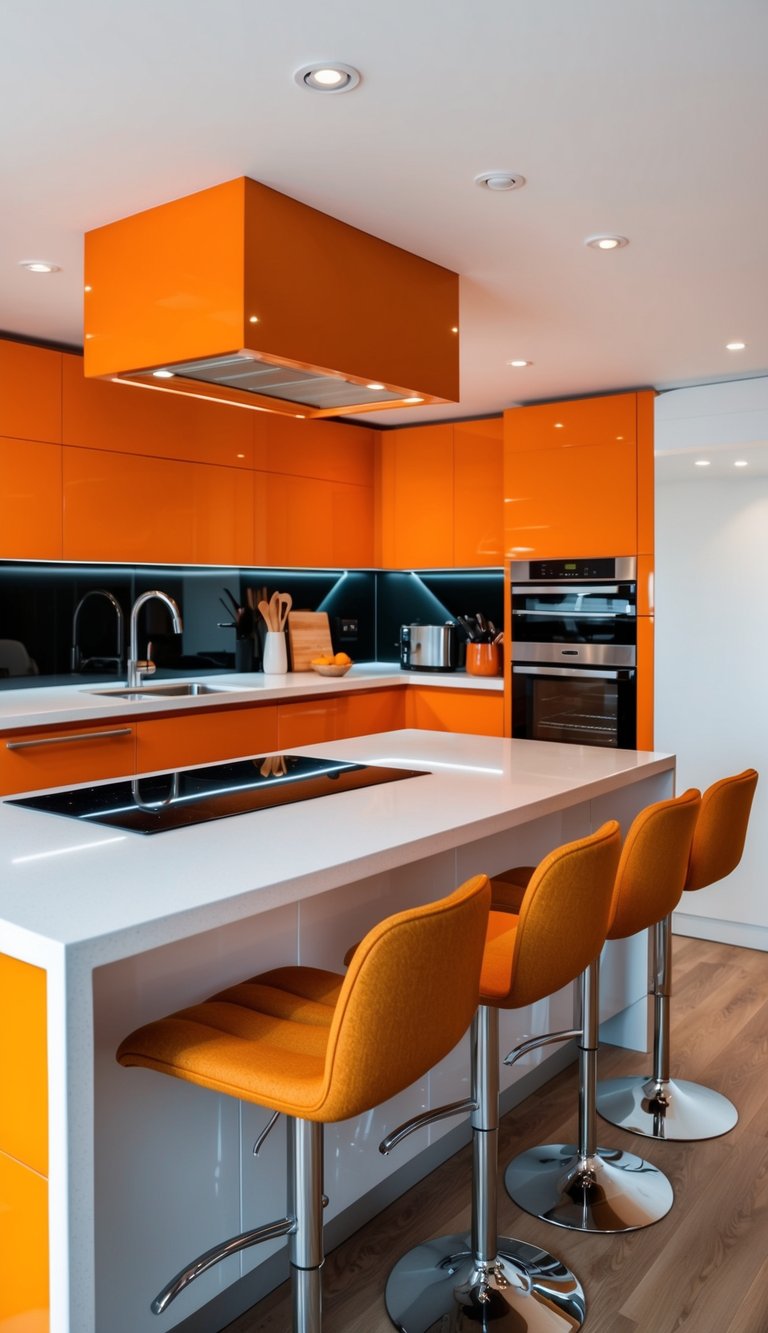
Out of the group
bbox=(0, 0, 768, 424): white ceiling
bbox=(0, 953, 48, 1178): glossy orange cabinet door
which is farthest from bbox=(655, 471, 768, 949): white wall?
bbox=(0, 953, 48, 1178): glossy orange cabinet door

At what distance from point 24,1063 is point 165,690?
10.2ft

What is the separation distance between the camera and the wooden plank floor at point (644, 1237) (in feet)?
6.71

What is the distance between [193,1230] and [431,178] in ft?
7.45

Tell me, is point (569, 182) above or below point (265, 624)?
above

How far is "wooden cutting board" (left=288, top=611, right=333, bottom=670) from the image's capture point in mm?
5242

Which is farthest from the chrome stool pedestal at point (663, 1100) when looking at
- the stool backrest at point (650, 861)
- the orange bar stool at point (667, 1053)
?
the stool backrest at point (650, 861)

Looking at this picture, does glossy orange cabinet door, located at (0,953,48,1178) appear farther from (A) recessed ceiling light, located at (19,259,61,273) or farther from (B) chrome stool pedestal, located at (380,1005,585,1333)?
(A) recessed ceiling light, located at (19,259,61,273)

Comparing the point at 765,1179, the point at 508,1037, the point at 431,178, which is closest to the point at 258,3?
the point at 431,178

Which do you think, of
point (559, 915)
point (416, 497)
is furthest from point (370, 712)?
point (559, 915)

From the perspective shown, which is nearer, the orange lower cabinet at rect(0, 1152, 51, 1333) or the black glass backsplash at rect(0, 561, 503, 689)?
the orange lower cabinet at rect(0, 1152, 51, 1333)

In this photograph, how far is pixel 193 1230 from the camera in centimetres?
185

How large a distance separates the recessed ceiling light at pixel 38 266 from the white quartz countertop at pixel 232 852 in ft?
5.68

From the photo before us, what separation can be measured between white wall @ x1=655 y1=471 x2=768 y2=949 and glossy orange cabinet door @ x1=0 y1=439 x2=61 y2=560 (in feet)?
8.07

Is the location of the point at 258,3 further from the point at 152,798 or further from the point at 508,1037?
the point at 508,1037
